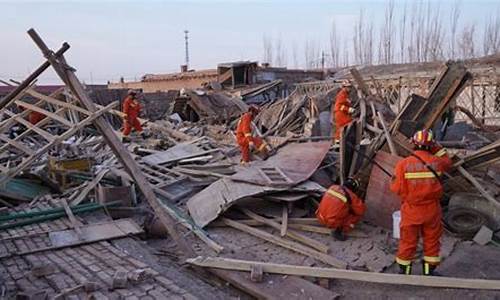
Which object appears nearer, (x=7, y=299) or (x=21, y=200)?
→ (x=7, y=299)

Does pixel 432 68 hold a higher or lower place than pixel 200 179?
higher

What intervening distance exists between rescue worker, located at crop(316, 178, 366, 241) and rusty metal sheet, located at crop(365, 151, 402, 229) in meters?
0.39

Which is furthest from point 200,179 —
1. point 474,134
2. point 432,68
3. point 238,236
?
point 432,68

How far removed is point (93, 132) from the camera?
16.2 meters

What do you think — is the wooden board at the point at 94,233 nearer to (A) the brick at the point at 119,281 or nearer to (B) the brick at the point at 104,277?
(B) the brick at the point at 104,277

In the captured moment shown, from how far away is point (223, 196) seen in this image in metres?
7.66

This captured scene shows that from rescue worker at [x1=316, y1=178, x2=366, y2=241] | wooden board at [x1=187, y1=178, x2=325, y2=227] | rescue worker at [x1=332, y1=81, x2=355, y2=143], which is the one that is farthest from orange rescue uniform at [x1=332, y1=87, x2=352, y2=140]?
rescue worker at [x1=316, y1=178, x2=366, y2=241]

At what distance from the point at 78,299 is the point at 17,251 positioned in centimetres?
195

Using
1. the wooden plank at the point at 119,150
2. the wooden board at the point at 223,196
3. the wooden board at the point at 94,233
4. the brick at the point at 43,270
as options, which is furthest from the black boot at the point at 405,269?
the brick at the point at 43,270

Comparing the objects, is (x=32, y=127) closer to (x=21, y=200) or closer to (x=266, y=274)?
(x=21, y=200)

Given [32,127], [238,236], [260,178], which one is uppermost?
[32,127]

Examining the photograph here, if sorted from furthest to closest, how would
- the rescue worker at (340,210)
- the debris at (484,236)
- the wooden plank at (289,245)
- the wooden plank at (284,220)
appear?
the wooden plank at (284,220) < the rescue worker at (340,210) < the debris at (484,236) < the wooden plank at (289,245)

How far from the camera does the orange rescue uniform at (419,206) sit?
5160 mm

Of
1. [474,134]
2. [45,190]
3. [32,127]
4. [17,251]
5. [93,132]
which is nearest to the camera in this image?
[17,251]
